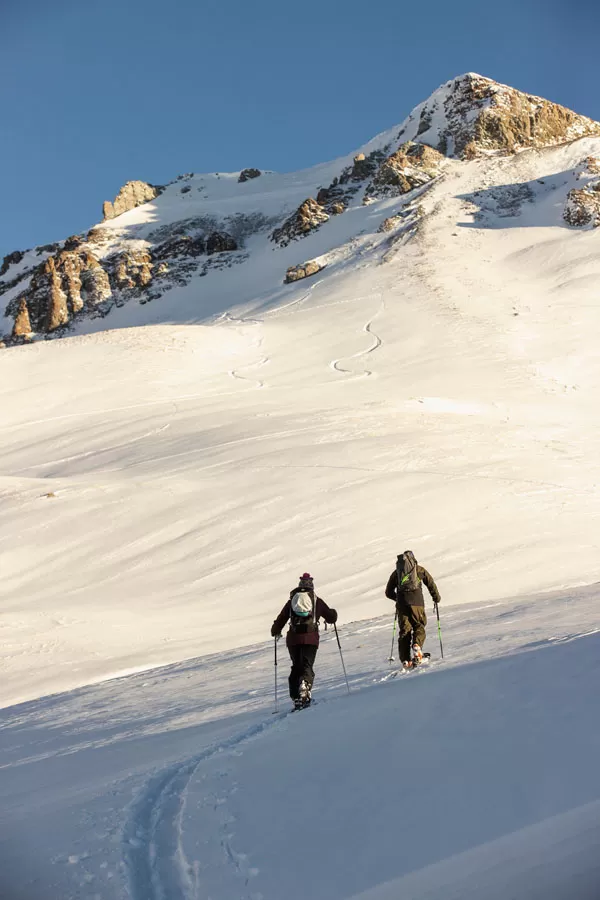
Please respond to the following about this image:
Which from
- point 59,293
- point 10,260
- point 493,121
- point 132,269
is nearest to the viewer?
point 493,121

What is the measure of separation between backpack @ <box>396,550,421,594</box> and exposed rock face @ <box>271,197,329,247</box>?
77.1m

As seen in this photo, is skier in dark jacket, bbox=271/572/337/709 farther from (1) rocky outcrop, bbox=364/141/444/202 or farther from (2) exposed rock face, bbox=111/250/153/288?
(2) exposed rock face, bbox=111/250/153/288

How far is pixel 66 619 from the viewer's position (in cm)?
1229

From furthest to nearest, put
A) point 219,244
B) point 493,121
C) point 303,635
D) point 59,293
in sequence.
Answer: point 219,244 < point 59,293 < point 493,121 < point 303,635

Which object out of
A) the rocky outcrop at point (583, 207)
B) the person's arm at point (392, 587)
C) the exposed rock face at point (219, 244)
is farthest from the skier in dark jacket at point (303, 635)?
the exposed rock face at point (219, 244)

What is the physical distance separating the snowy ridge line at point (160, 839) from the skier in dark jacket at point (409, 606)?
3.19 meters

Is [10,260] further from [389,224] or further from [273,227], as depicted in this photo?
[389,224]

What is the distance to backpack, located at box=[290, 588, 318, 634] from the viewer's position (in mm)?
7633

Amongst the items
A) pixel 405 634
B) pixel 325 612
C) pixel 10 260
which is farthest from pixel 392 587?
pixel 10 260

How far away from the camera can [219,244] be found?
295 ft

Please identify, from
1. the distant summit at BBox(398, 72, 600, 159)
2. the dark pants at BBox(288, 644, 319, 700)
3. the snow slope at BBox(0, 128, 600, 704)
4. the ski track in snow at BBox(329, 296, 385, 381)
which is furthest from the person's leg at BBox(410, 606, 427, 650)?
the distant summit at BBox(398, 72, 600, 159)

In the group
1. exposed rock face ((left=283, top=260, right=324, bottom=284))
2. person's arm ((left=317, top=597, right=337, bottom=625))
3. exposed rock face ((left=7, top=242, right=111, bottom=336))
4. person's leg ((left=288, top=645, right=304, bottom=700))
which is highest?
exposed rock face ((left=7, top=242, right=111, bottom=336))

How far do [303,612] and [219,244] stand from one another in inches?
3425

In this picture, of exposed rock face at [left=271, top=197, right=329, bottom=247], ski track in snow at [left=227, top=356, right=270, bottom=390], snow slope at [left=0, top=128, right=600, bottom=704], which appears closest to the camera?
snow slope at [left=0, top=128, right=600, bottom=704]
